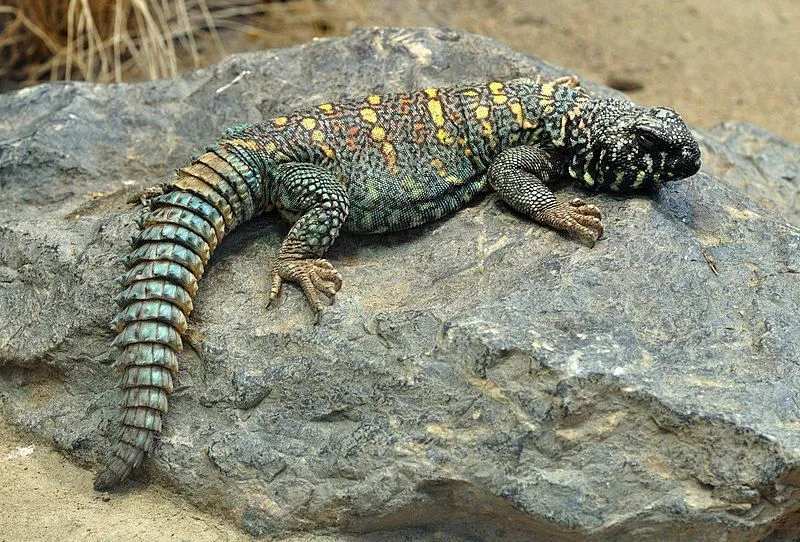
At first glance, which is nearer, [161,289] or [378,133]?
[161,289]

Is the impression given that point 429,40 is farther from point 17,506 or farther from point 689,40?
point 689,40

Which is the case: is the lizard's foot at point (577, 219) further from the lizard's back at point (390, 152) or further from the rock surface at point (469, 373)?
the lizard's back at point (390, 152)

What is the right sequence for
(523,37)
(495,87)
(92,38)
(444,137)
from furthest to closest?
1. (523,37)
2. (92,38)
3. (495,87)
4. (444,137)

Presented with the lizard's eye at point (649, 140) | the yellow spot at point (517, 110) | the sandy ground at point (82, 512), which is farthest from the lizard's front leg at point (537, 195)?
the sandy ground at point (82, 512)

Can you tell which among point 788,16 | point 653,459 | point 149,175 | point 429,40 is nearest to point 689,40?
point 788,16

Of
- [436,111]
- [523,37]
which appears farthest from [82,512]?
[523,37]

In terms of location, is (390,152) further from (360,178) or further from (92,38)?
(92,38)
